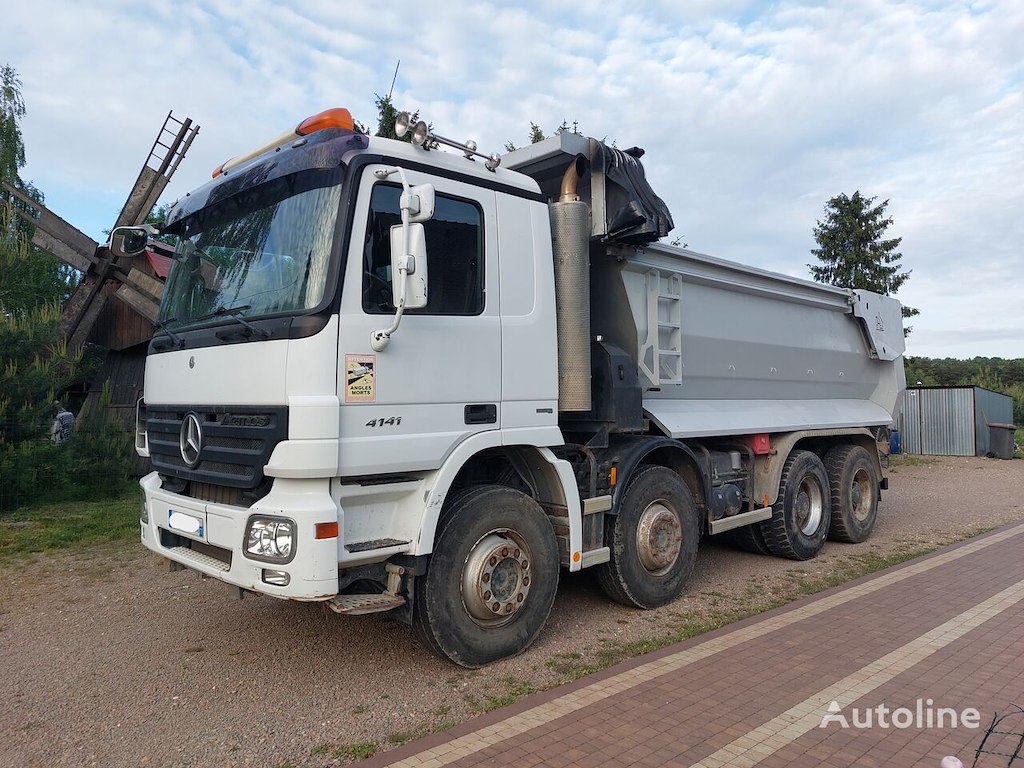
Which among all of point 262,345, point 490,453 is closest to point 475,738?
point 490,453

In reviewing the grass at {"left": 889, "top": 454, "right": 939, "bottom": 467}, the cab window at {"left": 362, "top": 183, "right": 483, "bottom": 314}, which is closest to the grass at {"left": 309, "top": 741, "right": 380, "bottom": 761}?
the cab window at {"left": 362, "top": 183, "right": 483, "bottom": 314}

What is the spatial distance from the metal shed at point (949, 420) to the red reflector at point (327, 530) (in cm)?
2184

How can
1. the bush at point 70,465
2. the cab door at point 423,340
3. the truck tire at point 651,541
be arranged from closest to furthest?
the cab door at point 423,340 < the truck tire at point 651,541 < the bush at point 70,465

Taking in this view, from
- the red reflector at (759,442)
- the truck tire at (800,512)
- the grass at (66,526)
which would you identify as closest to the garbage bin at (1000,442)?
the truck tire at (800,512)

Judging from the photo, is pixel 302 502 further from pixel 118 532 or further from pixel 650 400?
pixel 118 532

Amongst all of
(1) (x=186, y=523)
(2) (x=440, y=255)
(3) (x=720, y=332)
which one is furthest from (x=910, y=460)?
(1) (x=186, y=523)

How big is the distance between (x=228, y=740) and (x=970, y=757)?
3590 millimetres

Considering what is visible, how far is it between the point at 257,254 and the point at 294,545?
70.0 inches

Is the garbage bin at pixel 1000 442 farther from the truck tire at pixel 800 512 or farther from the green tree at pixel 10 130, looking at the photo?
the green tree at pixel 10 130

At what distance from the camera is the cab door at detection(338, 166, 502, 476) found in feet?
13.1

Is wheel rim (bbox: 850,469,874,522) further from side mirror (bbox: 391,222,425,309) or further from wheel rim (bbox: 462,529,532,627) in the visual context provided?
side mirror (bbox: 391,222,425,309)

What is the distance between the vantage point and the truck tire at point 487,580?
434 centimetres

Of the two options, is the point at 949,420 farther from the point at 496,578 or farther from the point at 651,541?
the point at 496,578

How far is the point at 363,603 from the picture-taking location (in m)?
3.98
